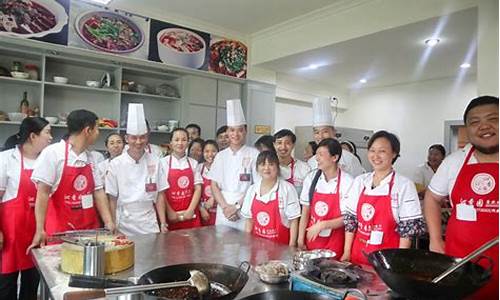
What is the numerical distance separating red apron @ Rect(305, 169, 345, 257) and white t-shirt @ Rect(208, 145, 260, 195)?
0.68 m

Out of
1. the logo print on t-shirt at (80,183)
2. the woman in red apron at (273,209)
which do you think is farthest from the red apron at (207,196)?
the logo print on t-shirt at (80,183)

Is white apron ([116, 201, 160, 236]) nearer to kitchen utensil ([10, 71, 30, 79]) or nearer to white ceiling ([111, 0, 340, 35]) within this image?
kitchen utensil ([10, 71, 30, 79])

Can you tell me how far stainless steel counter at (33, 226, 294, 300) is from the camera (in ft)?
4.22

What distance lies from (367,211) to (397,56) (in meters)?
3.55

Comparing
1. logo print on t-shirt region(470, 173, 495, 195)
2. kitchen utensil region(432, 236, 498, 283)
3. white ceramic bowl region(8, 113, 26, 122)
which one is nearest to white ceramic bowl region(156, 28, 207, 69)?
white ceramic bowl region(8, 113, 26, 122)

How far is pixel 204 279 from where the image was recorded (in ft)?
3.75

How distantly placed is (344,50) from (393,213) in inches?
116

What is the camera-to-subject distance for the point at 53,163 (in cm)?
199

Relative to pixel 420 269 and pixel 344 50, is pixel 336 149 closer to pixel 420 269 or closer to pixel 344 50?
pixel 420 269

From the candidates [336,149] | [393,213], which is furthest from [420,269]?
[336,149]

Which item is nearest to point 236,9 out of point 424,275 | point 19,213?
point 19,213

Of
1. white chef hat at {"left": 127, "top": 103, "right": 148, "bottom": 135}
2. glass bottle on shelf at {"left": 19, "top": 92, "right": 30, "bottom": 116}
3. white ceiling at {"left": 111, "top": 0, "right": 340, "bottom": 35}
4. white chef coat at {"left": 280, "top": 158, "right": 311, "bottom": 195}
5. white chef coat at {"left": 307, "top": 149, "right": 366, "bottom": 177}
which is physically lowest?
white chef coat at {"left": 280, "top": 158, "right": 311, "bottom": 195}

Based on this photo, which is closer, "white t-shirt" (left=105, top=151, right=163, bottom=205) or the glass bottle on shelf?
"white t-shirt" (left=105, top=151, right=163, bottom=205)

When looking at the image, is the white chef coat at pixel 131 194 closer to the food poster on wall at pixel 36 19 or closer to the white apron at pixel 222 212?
the white apron at pixel 222 212
